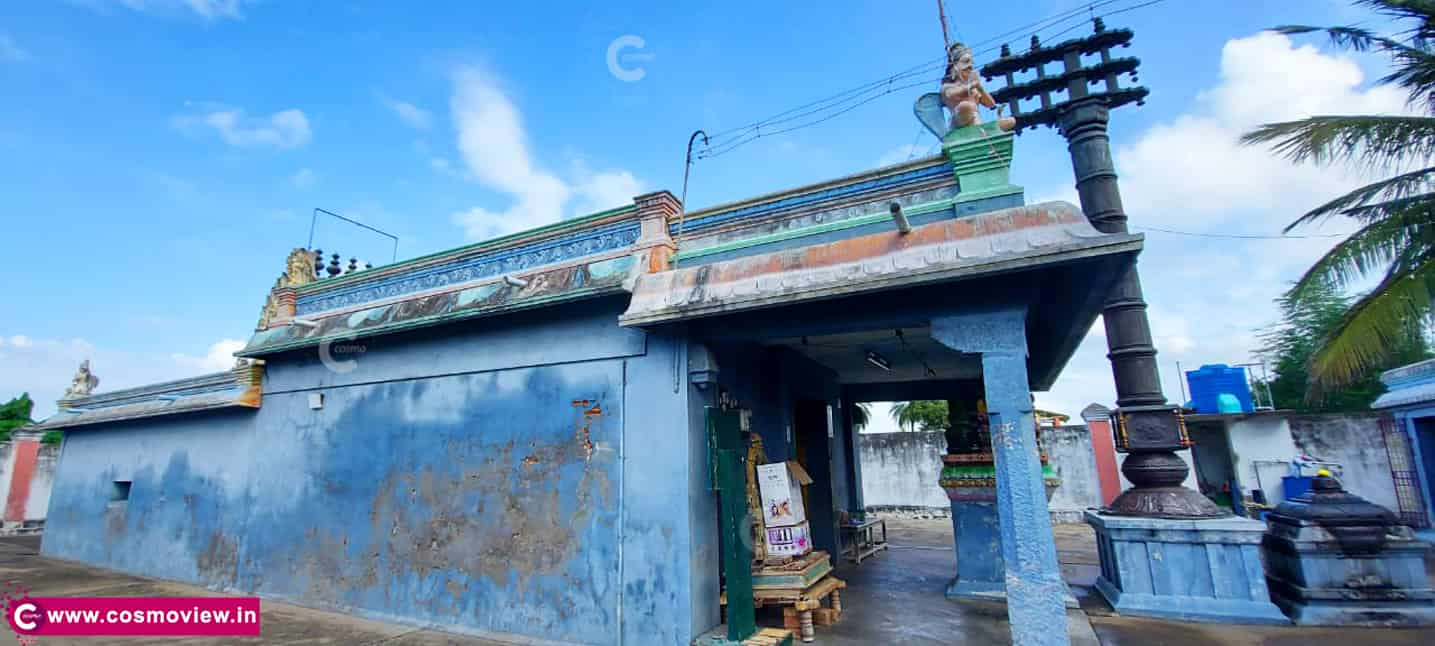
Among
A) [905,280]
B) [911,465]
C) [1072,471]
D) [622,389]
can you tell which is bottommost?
[1072,471]

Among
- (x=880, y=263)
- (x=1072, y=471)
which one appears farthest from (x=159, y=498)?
(x=1072, y=471)

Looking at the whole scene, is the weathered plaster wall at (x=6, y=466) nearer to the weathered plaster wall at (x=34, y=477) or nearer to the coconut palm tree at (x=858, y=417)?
the weathered plaster wall at (x=34, y=477)

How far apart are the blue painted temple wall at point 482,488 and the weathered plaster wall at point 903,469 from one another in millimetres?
15144

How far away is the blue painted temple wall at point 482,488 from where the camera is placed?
592 centimetres

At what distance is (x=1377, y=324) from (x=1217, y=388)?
10.6 meters

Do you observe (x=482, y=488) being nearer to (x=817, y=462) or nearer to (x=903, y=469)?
(x=817, y=462)

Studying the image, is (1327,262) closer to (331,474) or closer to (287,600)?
(331,474)

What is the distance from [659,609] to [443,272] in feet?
16.7

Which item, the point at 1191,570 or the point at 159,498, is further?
the point at 159,498

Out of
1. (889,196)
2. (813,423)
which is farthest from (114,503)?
(889,196)

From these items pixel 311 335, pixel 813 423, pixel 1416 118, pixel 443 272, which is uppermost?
pixel 1416 118

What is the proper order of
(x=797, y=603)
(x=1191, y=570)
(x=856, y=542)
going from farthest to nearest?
(x=856, y=542) < (x=1191, y=570) < (x=797, y=603)

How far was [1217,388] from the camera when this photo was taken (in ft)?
51.2

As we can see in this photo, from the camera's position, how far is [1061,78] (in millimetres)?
10758
